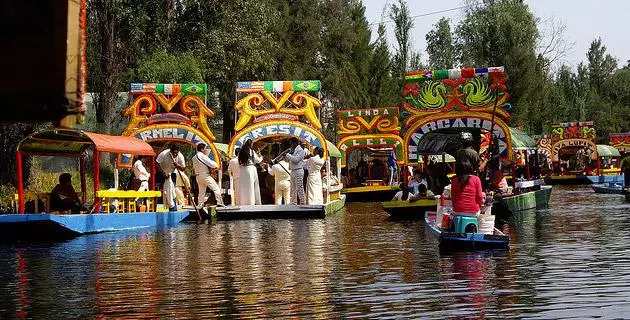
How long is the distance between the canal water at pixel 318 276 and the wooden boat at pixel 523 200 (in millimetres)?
4011

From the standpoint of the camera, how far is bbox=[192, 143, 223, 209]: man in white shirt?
29.5 m

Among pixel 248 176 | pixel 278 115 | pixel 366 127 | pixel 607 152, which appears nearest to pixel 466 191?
pixel 248 176

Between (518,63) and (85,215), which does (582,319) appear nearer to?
(85,215)

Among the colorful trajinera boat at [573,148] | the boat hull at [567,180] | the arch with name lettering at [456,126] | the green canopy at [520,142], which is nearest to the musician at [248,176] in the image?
the arch with name lettering at [456,126]

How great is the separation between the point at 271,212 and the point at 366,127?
17.9m

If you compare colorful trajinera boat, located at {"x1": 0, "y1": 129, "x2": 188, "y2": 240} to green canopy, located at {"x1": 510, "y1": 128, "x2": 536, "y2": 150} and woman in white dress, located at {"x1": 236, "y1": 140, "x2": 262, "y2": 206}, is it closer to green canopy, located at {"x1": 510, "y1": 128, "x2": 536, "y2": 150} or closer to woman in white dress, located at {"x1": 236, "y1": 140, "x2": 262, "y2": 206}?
woman in white dress, located at {"x1": 236, "y1": 140, "x2": 262, "y2": 206}

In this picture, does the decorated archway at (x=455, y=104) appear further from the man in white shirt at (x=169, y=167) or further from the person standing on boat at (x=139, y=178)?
the person standing on boat at (x=139, y=178)

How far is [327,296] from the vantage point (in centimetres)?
1277

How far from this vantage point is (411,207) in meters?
26.9

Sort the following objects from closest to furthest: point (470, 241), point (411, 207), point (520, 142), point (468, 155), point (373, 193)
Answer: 1. point (470, 241)
2. point (468, 155)
3. point (411, 207)
4. point (520, 142)
5. point (373, 193)

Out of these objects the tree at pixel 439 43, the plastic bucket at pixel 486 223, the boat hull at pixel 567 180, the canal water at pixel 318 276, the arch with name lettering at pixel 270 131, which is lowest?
the canal water at pixel 318 276

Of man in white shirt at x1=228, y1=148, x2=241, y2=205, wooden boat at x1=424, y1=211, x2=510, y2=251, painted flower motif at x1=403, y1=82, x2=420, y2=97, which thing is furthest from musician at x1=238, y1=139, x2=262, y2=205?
wooden boat at x1=424, y1=211, x2=510, y2=251

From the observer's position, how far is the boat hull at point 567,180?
64125 millimetres

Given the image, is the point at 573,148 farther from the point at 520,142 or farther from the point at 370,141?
the point at 520,142
